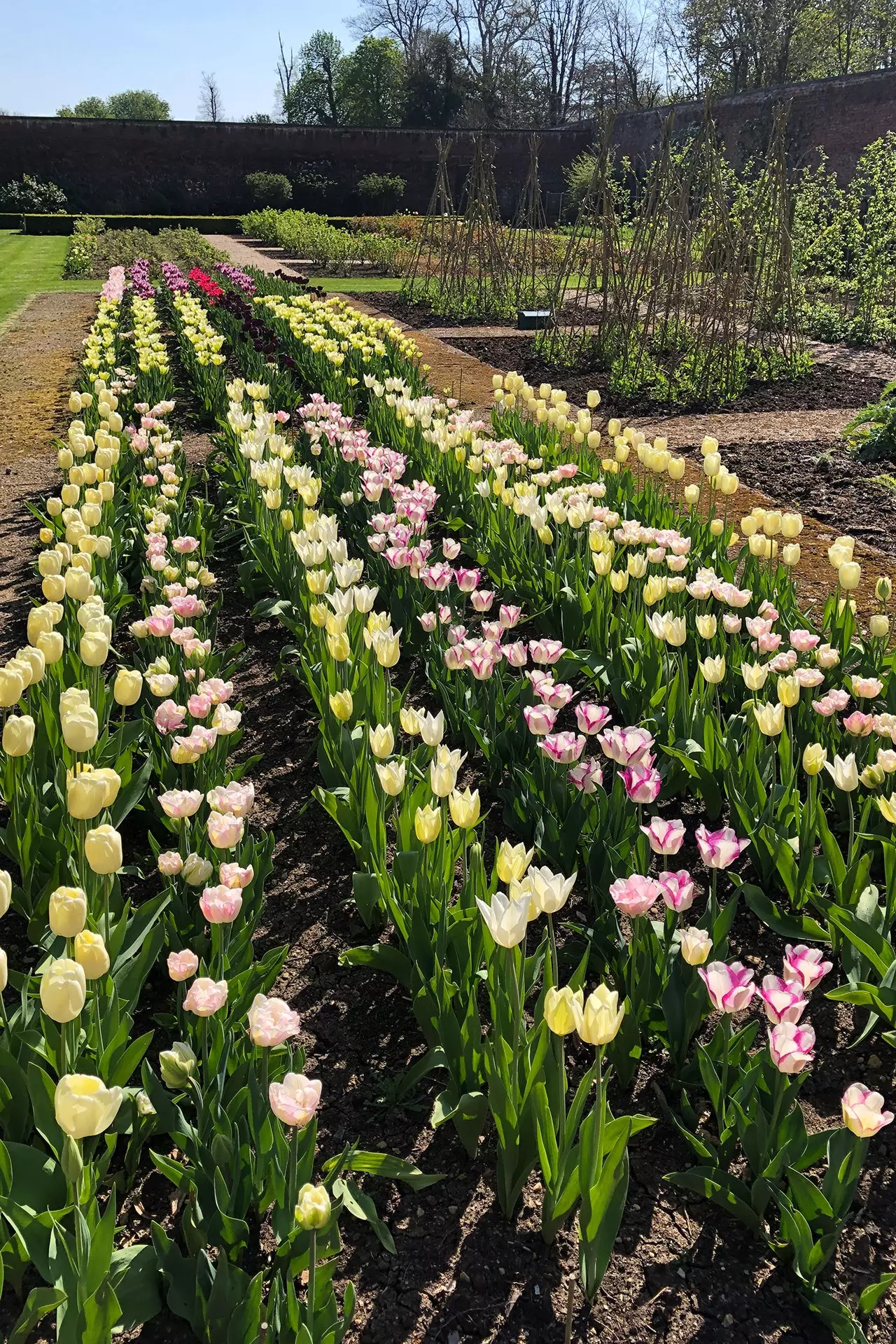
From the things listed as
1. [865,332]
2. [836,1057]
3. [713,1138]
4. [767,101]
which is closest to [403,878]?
[713,1138]

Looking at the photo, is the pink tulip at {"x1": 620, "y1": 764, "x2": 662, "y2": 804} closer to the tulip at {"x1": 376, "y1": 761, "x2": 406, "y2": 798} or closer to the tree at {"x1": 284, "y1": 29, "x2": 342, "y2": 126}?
the tulip at {"x1": 376, "y1": 761, "x2": 406, "y2": 798}

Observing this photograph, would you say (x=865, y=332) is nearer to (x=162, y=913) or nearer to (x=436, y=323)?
(x=436, y=323)

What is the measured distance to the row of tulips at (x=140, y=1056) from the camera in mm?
1415

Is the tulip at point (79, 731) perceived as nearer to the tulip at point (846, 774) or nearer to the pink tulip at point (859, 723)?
the tulip at point (846, 774)

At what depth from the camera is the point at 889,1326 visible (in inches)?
65.1

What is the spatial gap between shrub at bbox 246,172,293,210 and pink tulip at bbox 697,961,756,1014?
37.0 metres

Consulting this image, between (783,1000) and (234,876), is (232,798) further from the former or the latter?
(783,1000)

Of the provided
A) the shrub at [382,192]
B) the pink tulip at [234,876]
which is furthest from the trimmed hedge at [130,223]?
the pink tulip at [234,876]

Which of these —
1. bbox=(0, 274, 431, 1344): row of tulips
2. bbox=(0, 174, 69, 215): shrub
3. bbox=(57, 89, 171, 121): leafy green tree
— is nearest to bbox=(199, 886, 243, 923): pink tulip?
bbox=(0, 274, 431, 1344): row of tulips

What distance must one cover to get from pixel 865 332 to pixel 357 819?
1190 cm

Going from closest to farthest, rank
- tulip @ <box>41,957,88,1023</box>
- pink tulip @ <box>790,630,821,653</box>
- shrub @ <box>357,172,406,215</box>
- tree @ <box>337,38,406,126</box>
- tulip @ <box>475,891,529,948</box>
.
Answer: tulip @ <box>41,957,88,1023</box>
tulip @ <box>475,891,529,948</box>
pink tulip @ <box>790,630,821,653</box>
shrub @ <box>357,172,406,215</box>
tree @ <box>337,38,406,126</box>

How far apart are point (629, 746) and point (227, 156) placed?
3901 cm

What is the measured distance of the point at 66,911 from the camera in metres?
1.49

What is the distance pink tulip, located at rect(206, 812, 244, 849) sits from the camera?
196 cm
